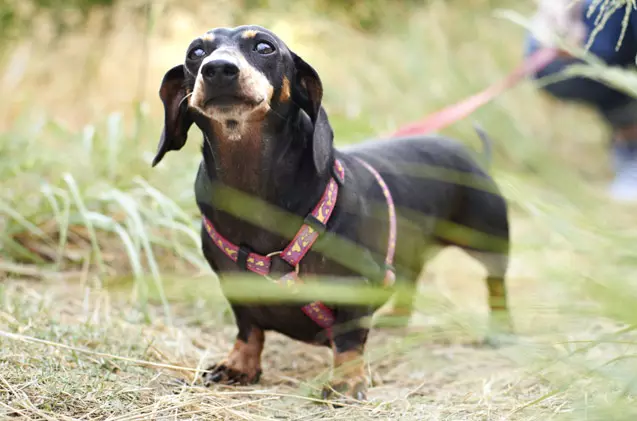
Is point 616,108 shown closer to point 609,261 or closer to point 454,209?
point 454,209

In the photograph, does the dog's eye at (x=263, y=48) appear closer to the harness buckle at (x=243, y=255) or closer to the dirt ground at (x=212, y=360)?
the harness buckle at (x=243, y=255)

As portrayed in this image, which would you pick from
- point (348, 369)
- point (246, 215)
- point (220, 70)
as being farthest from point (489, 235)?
point (220, 70)

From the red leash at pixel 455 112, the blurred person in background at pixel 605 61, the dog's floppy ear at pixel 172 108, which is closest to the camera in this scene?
the dog's floppy ear at pixel 172 108

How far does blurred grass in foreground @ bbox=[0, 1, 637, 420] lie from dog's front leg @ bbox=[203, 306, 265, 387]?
0.45 ft

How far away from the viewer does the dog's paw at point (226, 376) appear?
2049 mm

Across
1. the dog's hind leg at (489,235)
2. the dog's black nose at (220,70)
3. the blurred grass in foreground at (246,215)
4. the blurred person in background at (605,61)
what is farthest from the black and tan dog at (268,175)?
the blurred person in background at (605,61)

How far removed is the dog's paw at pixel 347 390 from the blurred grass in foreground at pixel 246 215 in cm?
8

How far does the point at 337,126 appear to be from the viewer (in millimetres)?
3850

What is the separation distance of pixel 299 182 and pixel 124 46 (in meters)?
4.59

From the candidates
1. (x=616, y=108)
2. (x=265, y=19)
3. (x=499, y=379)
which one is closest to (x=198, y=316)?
(x=499, y=379)

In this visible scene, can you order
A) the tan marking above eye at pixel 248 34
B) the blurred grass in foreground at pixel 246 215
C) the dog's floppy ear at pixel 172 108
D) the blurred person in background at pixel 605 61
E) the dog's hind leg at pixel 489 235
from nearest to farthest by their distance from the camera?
the blurred grass in foreground at pixel 246 215 → the tan marking above eye at pixel 248 34 → the dog's floppy ear at pixel 172 108 → the dog's hind leg at pixel 489 235 → the blurred person in background at pixel 605 61

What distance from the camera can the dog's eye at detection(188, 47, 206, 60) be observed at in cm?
189

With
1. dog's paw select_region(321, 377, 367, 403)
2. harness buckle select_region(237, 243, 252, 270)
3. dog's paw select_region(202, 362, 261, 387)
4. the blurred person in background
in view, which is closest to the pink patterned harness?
harness buckle select_region(237, 243, 252, 270)

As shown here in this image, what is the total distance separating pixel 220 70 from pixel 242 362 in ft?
2.56
